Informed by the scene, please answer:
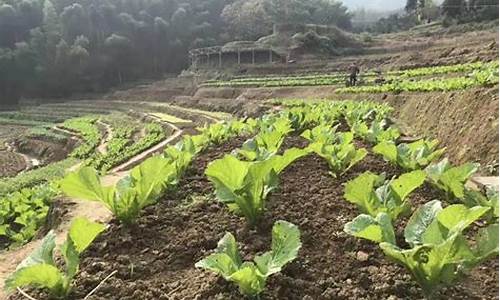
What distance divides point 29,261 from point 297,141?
597 centimetres

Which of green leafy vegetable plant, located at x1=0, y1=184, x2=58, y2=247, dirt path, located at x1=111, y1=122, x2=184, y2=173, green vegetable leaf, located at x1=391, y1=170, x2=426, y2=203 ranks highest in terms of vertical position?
green vegetable leaf, located at x1=391, y1=170, x2=426, y2=203

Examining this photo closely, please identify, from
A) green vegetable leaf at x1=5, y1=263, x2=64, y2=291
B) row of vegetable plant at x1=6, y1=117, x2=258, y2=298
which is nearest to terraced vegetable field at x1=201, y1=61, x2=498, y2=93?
row of vegetable plant at x1=6, y1=117, x2=258, y2=298

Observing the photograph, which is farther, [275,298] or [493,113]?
[493,113]

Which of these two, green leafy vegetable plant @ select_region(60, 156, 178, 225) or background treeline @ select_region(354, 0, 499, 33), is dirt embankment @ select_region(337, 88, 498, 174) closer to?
green leafy vegetable plant @ select_region(60, 156, 178, 225)

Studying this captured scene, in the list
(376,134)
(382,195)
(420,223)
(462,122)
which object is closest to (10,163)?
(462,122)

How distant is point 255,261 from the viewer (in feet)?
10.3

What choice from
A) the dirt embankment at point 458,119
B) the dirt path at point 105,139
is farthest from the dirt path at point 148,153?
the dirt embankment at point 458,119

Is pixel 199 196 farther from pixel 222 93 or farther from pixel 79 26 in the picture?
pixel 79 26

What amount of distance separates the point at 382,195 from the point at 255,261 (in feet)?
4.04

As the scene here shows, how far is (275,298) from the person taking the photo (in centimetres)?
309

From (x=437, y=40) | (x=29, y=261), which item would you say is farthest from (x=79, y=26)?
(x=29, y=261)

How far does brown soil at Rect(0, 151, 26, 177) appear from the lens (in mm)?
26969

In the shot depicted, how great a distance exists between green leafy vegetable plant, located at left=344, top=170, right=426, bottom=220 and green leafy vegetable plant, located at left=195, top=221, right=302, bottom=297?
719 millimetres

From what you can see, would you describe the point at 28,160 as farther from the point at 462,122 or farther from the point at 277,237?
the point at 277,237
